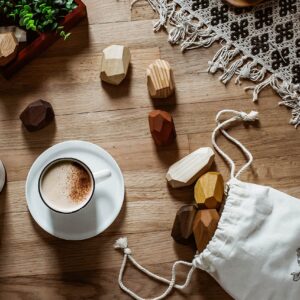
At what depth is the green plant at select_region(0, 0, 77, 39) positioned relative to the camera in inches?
42.8

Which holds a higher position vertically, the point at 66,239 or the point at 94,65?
the point at 94,65

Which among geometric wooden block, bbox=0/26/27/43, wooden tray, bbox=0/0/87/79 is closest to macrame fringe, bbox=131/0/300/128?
wooden tray, bbox=0/0/87/79

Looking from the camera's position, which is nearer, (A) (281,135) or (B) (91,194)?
(B) (91,194)

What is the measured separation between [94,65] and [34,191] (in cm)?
27

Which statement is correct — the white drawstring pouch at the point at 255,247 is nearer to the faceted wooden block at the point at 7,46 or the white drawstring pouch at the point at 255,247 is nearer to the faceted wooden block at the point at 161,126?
the faceted wooden block at the point at 161,126

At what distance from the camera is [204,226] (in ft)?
3.44

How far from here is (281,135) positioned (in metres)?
1.13

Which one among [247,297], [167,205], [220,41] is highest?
[220,41]

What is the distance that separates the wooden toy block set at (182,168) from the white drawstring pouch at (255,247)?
0.03 metres

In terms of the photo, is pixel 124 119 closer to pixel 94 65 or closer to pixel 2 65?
pixel 94 65

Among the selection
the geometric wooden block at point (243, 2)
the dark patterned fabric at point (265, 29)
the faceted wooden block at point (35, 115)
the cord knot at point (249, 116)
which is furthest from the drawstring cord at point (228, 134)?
the faceted wooden block at point (35, 115)

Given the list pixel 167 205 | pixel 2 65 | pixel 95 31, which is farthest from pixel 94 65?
pixel 167 205

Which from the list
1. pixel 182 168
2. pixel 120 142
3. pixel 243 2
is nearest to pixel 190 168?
pixel 182 168

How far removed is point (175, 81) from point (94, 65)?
0.54 feet
